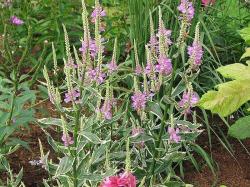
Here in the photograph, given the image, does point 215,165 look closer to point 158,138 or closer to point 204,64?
point 204,64

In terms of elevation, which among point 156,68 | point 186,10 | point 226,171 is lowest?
point 226,171

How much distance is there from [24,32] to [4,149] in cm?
219

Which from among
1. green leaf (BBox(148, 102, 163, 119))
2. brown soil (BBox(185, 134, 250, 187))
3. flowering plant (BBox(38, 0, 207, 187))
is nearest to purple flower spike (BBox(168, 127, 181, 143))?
flowering plant (BBox(38, 0, 207, 187))

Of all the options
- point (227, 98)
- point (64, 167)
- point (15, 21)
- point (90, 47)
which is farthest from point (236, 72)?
point (15, 21)

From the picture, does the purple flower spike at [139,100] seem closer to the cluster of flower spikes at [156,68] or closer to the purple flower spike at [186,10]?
the cluster of flower spikes at [156,68]

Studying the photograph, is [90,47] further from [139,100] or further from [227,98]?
[227,98]

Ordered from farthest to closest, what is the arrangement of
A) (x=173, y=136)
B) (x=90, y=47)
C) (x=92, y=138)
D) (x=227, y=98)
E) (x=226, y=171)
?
(x=226, y=171)
(x=173, y=136)
(x=90, y=47)
(x=92, y=138)
(x=227, y=98)

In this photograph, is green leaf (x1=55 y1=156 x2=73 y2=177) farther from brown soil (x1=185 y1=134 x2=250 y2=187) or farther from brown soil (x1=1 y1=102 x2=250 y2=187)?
brown soil (x1=185 y1=134 x2=250 y2=187)

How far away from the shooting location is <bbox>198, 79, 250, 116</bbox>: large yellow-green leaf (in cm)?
211

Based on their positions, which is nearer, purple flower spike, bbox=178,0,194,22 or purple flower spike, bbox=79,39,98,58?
purple flower spike, bbox=79,39,98,58

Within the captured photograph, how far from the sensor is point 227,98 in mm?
2111

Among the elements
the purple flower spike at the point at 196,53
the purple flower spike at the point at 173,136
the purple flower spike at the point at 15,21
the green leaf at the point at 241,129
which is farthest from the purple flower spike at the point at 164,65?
the purple flower spike at the point at 15,21

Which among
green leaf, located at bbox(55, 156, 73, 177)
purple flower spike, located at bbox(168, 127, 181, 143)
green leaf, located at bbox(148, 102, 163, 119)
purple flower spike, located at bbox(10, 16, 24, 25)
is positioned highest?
green leaf, located at bbox(148, 102, 163, 119)

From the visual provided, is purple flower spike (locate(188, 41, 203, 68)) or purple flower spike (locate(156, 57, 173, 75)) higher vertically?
purple flower spike (locate(188, 41, 203, 68))
